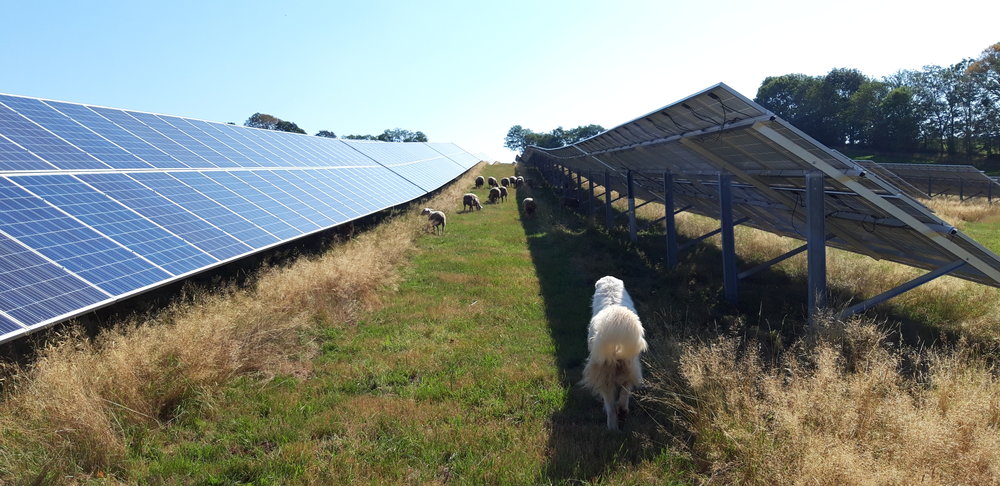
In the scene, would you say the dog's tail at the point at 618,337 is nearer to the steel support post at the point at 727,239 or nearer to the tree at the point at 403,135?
the steel support post at the point at 727,239

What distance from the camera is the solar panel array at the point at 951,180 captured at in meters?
28.0

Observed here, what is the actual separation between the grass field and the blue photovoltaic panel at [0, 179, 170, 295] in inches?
28.0

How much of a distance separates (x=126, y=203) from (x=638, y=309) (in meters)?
9.40

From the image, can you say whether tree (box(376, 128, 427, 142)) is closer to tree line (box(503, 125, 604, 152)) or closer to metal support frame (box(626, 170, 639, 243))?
tree line (box(503, 125, 604, 152))

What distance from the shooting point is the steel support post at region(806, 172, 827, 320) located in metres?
7.05

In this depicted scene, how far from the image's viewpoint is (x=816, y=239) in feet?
23.8

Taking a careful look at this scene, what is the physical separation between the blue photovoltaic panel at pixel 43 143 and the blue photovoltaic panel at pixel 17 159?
18cm

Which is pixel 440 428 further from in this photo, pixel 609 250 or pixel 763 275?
pixel 609 250

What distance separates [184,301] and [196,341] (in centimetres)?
228

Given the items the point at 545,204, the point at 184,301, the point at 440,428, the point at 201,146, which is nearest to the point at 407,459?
the point at 440,428

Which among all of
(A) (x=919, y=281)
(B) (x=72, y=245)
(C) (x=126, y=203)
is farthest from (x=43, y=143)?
(A) (x=919, y=281)

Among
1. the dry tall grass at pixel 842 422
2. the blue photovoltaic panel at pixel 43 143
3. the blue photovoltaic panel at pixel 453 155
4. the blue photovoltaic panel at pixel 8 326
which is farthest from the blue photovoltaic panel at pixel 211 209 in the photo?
the blue photovoltaic panel at pixel 453 155

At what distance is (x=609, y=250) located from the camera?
15.6 meters

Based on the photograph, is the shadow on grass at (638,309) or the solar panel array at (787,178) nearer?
the shadow on grass at (638,309)
